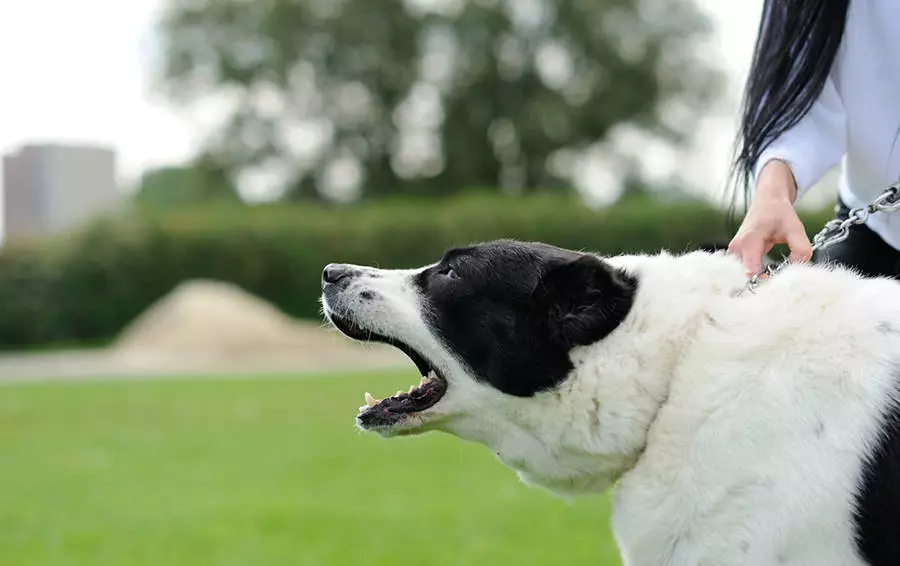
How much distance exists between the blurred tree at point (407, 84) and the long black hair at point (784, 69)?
3389 centimetres

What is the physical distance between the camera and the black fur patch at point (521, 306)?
2.83m

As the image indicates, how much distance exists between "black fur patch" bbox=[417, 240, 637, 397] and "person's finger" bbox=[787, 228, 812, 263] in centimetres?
42

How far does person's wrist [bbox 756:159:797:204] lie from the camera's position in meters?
2.84

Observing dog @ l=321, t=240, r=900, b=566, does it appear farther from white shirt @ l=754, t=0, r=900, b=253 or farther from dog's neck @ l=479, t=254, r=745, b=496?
white shirt @ l=754, t=0, r=900, b=253

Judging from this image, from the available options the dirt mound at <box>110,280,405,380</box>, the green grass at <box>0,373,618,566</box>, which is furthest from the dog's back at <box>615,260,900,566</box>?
the dirt mound at <box>110,280,405,380</box>

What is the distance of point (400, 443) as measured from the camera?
30.6ft

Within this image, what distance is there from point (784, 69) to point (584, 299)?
0.87 metres

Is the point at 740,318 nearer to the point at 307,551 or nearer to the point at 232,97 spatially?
the point at 307,551

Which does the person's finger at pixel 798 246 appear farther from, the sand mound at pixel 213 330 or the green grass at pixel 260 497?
the sand mound at pixel 213 330

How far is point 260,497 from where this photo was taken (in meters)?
7.21

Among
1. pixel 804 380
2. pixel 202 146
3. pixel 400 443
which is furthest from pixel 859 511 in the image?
pixel 202 146

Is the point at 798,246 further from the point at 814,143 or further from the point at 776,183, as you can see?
the point at 814,143

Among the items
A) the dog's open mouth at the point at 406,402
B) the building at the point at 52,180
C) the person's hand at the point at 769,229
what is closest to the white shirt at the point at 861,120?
the person's hand at the point at 769,229

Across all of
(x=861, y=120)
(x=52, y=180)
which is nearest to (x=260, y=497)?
(x=861, y=120)
